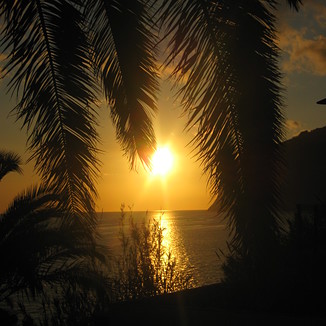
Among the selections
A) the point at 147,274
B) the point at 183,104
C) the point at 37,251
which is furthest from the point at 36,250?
the point at 183,104

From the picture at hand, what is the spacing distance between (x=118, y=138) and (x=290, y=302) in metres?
2.80

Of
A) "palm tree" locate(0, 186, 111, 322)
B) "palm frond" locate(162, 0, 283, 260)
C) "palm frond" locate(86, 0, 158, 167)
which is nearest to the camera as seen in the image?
"palm frond" locate(162, 0, 283, 260)

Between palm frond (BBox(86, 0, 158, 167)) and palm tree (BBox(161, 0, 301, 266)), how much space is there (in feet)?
2.54

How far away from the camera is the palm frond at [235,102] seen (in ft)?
13.4

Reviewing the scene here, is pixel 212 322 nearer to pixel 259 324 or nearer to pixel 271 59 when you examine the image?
pixel 259 324

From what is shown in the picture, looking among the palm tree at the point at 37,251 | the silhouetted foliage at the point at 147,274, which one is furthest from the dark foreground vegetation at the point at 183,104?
the palm tree at the point at 37,251

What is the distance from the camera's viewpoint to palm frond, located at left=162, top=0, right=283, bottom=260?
4090 millimetres

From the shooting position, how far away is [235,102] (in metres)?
4.15

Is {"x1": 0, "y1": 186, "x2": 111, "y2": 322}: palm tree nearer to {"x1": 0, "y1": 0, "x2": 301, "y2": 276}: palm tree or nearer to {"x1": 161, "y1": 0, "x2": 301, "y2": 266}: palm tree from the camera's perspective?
{"x1": 0, "y1": 0, "x2": 301, "y2": 276}: palm tree

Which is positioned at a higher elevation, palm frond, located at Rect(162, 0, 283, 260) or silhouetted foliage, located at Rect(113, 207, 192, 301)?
palm frond, located at Rect(162, 0, 283, 260)

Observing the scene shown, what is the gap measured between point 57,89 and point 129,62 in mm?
849

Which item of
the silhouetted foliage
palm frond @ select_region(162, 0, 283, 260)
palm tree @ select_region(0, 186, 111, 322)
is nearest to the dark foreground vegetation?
palm frond @ select_region(162, 0, 283, 260)

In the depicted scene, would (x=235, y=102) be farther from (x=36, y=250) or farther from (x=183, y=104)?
(x=36, y=250)

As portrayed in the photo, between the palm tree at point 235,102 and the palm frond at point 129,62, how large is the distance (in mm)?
775
